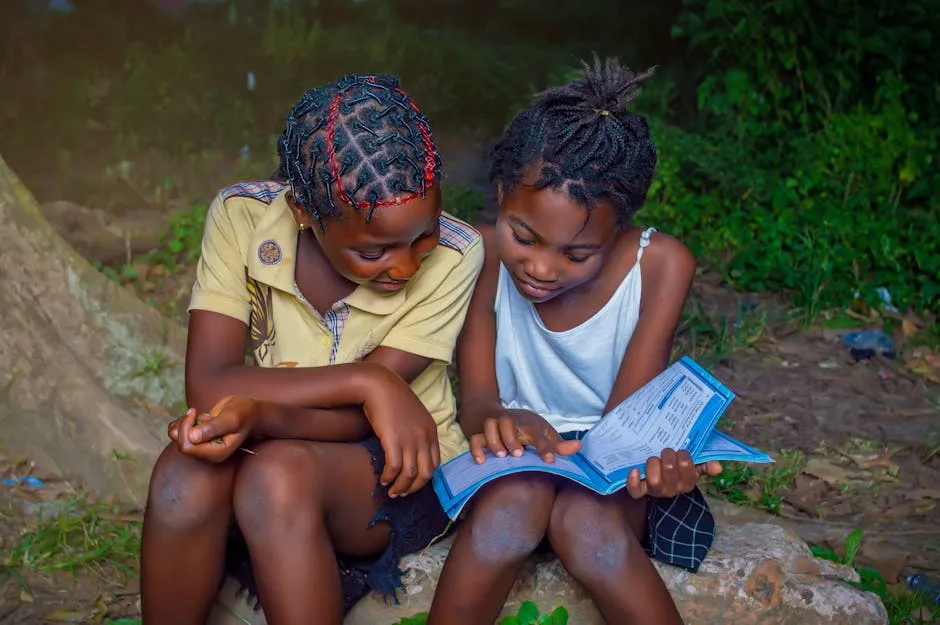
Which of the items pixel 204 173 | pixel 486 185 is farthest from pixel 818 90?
pixel 204 173

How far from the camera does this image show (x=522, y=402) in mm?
3119

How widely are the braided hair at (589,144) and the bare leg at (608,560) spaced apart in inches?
27.1

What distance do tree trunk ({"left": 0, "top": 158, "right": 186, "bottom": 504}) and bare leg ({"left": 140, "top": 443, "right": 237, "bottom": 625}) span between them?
1.05m

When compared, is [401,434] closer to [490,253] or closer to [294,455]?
[294,455]

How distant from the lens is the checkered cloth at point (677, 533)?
8.75 feet

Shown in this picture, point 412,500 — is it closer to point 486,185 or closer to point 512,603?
point 512,603

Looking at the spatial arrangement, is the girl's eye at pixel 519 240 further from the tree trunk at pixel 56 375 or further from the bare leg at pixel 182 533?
the tree trunk at pixel 56 375

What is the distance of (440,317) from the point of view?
2756mm

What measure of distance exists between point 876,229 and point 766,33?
1143 mm

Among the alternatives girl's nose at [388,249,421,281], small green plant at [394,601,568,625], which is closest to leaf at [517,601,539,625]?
small green plant at [394,601,568,625]

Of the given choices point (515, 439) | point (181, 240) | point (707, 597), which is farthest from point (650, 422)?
point (181, 240)

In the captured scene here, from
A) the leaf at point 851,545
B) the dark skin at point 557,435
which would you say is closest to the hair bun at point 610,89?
the dark skin at point 557,435

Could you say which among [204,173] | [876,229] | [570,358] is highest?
[570,358]

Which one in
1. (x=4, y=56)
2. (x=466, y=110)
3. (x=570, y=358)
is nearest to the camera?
(x=570, y=358)
